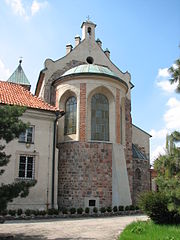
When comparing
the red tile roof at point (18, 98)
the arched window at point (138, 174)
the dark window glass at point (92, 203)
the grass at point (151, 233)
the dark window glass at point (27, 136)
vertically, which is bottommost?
the dark window glass at point (92, 203)

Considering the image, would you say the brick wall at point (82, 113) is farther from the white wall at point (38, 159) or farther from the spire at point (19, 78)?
the spire at point (19, 78)

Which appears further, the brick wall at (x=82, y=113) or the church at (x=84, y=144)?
the brick wall at (x=82, y=113)

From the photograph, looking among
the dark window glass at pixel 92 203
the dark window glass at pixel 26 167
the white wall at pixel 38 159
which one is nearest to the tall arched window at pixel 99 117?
the white wall at pixel 38 159

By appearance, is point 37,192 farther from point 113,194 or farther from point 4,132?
point 4,132

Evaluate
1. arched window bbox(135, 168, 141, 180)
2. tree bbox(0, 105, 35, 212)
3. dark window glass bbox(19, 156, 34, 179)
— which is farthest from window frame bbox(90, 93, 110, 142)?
tree bbox(0, 105, 35, 212)

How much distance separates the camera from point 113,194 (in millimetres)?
20781

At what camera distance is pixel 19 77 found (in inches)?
1353

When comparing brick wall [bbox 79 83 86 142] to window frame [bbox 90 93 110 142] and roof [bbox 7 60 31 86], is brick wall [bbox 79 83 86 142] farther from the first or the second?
roof [bbox 7 60 31 86]

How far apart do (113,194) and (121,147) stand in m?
3.67

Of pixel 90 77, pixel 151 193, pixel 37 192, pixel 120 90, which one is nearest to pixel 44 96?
pixel 90 77

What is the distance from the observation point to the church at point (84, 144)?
19594mm

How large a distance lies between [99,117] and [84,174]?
15.0ft

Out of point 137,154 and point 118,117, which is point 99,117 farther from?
point 137,154

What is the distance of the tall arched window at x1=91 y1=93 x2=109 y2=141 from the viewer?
21875 mm
